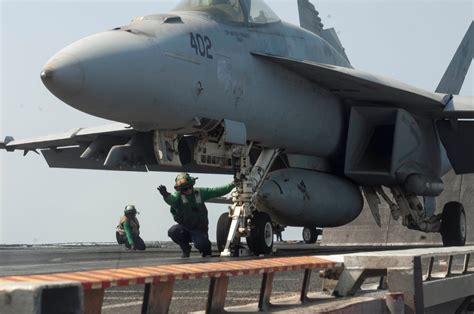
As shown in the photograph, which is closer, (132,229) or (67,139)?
(67,139)

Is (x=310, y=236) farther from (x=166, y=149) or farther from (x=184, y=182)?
(x=166, y=149)

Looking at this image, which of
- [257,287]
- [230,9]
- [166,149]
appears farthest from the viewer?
[230,9]

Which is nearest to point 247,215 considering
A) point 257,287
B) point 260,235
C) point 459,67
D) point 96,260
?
point 260,235

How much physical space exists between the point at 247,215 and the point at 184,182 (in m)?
1.09

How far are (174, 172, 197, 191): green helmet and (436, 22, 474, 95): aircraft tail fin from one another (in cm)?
861

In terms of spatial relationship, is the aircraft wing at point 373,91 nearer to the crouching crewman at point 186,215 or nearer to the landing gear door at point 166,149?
the landing gear door at point 166,149

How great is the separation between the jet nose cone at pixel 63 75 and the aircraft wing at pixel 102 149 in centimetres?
170

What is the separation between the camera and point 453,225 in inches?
566

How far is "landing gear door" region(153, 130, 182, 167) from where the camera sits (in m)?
10.5

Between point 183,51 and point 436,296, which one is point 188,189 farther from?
point 436,296

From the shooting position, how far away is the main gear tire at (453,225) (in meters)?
14.3

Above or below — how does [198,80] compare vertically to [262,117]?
above

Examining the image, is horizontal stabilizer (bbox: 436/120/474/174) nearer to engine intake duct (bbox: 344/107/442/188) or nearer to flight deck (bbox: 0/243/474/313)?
engine intake duct (bbox: 344/107/442/188)

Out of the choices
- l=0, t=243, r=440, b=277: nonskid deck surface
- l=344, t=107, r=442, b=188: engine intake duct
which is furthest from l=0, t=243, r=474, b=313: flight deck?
l=344, t=107, r=442, b=188: engine intake duct
